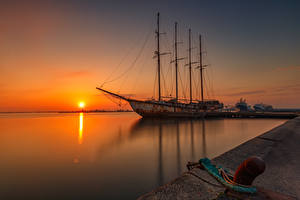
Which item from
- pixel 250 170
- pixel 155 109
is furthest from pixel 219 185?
pixel 155 109

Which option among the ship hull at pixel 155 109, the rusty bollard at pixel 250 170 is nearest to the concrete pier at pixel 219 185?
the rusty bollard at pixel 250 170

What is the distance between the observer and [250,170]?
5.65ft

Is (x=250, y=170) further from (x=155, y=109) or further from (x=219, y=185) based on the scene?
(x=155, y=109)

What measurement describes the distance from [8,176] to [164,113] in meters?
35.7

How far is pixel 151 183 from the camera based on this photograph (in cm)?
521

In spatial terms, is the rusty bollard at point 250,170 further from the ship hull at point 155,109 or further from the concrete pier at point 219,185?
the ship hull at point 155,109

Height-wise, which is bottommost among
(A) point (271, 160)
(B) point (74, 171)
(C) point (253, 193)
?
(B) point (74, 171)

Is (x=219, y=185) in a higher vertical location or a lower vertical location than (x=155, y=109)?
lower

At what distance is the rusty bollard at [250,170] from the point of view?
1670 millimetres

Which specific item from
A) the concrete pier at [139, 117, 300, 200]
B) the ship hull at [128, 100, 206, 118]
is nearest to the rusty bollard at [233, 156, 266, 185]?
the concrete pier at [139, 117, 300, 200]

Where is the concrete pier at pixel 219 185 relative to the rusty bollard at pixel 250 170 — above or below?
below

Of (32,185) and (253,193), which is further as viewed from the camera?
(32,185)

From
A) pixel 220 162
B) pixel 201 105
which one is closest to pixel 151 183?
pixel 220 162

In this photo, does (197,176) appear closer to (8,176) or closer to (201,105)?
(8,176)
